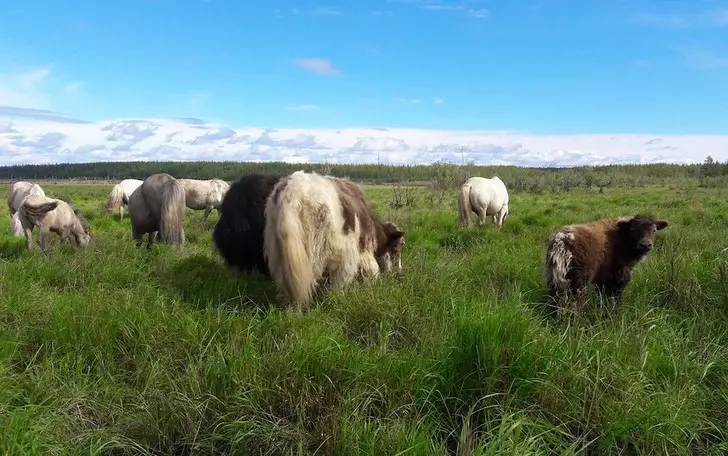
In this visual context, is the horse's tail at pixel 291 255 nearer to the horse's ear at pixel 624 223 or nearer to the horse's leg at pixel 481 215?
the horse's ear at pixel 624 223

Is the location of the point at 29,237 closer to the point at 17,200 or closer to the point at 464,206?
the point at 17,200

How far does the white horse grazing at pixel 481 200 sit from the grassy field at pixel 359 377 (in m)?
7.67

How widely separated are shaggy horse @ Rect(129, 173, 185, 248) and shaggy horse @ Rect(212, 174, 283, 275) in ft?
8.56

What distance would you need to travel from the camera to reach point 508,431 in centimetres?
261

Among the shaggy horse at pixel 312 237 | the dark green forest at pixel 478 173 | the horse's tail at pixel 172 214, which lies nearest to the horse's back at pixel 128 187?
the dark green forest at pixel 478 173

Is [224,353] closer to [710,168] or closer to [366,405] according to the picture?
[366,405]

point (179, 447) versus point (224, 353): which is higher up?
point (224, 353)

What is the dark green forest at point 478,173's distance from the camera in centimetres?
3312

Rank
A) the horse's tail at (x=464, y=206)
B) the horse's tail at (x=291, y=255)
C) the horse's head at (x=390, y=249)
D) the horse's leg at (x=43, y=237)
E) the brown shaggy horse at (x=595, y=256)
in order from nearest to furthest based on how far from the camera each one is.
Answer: the horse's tail at (x=291, y=255) → the brown shaggy horse at (x=595, y=256) → the horse's head at (x=390, y=249) → the horse's leg at (x=43, y=237) → the horse's tail at (x=464, y=206)

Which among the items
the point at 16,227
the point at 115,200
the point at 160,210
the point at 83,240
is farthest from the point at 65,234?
the point at 115,200

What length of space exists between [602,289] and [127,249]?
6695 millimetres

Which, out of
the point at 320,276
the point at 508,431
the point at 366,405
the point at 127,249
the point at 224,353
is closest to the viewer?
the point at 508,431

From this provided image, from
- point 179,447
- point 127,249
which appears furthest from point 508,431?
point 127,249

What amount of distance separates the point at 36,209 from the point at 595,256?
8.35 meters
